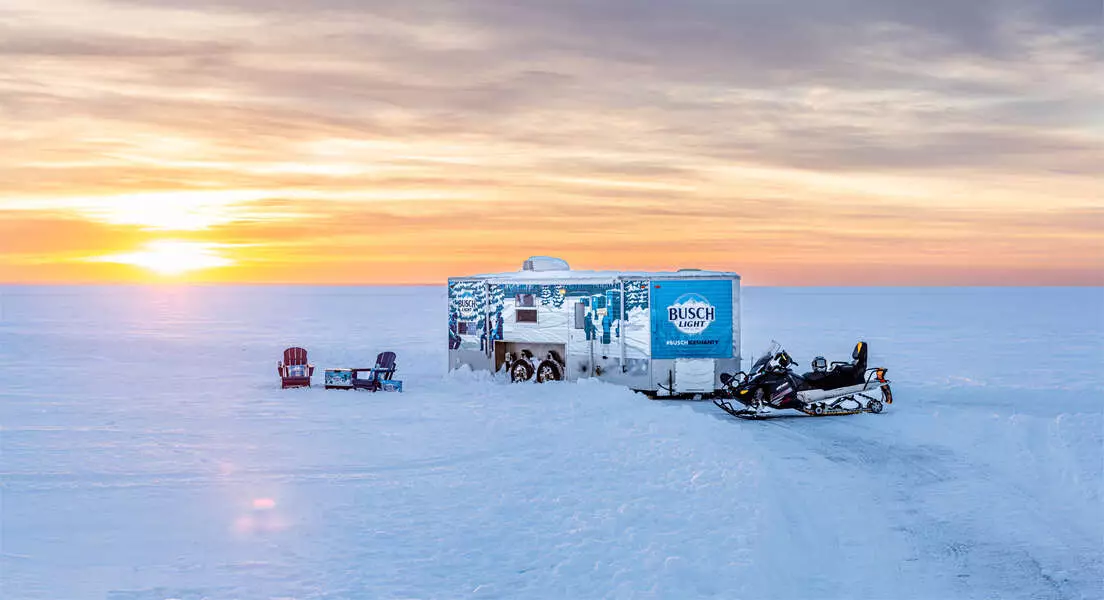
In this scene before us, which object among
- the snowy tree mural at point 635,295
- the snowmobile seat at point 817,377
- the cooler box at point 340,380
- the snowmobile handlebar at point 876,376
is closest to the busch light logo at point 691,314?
Answer: the snowy tree mural at point 635,295

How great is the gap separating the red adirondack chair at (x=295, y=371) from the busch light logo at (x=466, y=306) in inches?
171

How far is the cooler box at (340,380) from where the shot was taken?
84.0 ft

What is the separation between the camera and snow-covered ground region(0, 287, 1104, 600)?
999cm

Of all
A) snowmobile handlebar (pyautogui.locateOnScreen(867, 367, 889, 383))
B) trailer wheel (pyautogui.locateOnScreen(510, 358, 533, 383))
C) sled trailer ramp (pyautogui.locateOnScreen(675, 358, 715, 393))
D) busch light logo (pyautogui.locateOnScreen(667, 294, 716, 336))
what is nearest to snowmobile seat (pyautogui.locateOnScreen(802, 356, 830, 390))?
snowmobile handlebar (pyautogui.locateOnScreen(867, 367, 889, 383))

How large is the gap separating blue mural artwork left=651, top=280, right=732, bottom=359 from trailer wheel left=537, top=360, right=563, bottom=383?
112 inches

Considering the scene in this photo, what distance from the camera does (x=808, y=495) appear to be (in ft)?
43.3

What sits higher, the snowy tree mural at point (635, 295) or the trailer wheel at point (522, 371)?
the snowy tree mural at point (635, 295)

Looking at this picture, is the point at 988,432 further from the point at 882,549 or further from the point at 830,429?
the point at 882,549

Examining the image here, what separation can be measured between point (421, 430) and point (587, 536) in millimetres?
7956

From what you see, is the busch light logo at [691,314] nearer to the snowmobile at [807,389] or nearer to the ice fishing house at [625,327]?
the ice fishing house at [625,327]

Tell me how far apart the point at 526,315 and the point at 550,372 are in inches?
67.6

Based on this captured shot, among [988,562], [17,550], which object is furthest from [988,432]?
[17,550]

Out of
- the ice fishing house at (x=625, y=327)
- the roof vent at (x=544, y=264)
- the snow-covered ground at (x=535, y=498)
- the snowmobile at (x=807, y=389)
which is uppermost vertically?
the roof vent at (x=544, y=264)

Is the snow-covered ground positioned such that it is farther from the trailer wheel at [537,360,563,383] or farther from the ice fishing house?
the trailer wheel at [537,360,563,383]
